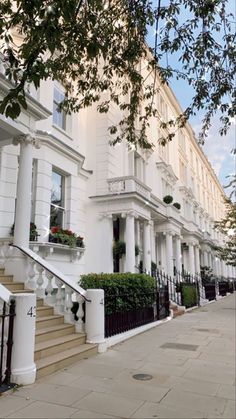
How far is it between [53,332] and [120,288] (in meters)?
2.75

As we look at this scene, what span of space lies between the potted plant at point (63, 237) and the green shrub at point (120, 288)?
8.60 feet

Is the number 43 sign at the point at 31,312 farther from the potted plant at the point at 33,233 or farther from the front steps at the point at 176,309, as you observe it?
the front steps at the point at 176,309

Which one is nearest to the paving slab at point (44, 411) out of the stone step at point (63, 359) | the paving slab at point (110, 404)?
the paving slab at point (110, 404)

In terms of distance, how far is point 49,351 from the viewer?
635 cm

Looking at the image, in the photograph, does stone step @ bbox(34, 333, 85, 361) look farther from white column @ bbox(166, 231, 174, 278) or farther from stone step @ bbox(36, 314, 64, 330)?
white column @ bbox(166, 231, 174, 278)

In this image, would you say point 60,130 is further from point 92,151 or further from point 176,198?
point 176,198

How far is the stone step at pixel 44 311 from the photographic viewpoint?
7598 millimetres

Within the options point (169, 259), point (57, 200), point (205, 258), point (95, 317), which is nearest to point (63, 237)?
point (57, 200)

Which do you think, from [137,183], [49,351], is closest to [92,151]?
[137,183]

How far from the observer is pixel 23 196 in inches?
336

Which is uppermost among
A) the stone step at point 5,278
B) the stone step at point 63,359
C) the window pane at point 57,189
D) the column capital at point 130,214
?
the window pane at point 57,189

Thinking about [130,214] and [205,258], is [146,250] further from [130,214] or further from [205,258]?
[205,258]

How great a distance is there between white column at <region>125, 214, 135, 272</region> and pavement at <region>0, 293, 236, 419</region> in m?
5.96

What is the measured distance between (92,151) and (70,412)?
1291 cm
